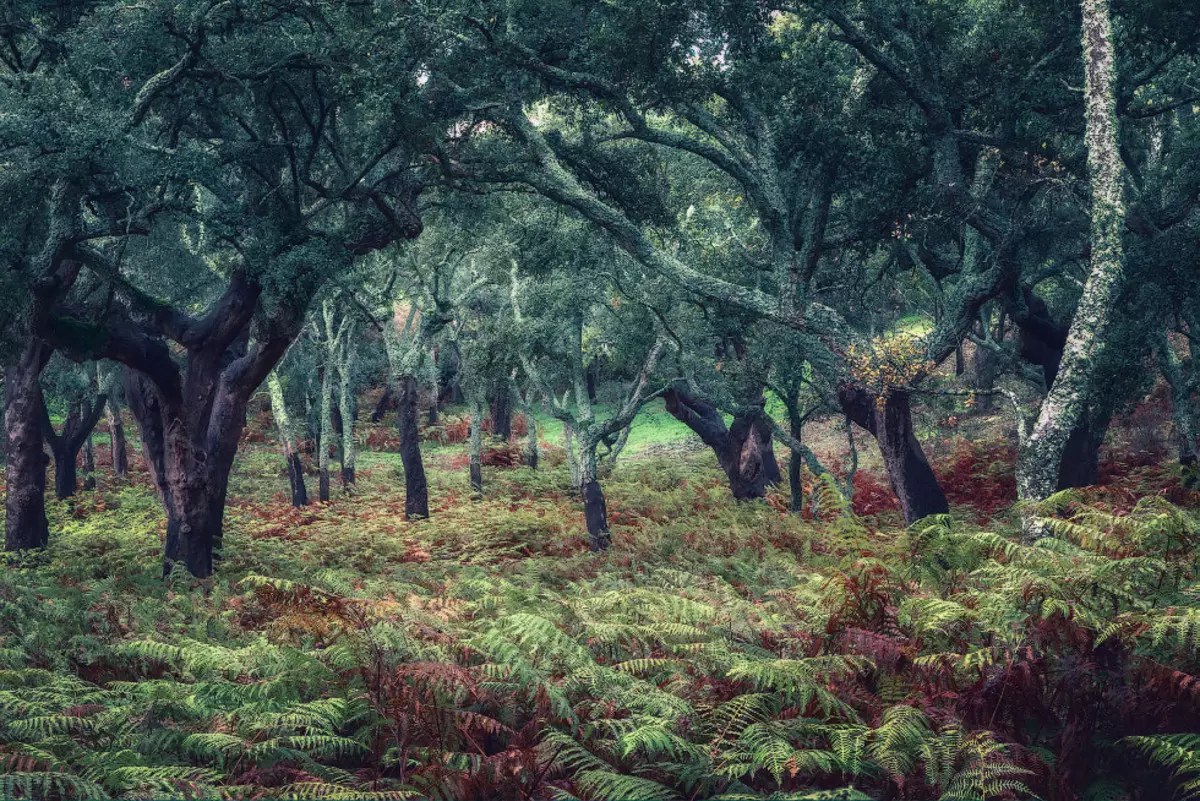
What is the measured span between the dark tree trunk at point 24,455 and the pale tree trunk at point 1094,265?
1669 cm

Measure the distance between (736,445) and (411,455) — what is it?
27.3 feet

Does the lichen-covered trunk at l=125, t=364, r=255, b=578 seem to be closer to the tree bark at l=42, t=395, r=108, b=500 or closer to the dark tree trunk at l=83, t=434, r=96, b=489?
the tree bark at l=42, t=395, r=108, b=500

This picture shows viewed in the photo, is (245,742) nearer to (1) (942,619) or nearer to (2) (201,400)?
(1) (942,619)

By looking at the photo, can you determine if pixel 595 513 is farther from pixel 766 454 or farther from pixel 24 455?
pixel 24 455

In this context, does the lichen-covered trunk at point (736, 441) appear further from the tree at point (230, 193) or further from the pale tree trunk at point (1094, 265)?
the pale tree trunk at point (1094, 265)

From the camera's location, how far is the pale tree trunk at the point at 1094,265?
33.3 ft

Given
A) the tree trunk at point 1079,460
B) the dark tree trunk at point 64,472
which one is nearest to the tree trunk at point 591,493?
the tree trunk at point 1079,460

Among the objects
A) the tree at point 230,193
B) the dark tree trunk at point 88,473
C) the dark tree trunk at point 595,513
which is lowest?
the dark tree trunk at point 595,513

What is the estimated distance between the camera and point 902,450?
1448 cm

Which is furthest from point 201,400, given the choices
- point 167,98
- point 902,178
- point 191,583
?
point 902,178

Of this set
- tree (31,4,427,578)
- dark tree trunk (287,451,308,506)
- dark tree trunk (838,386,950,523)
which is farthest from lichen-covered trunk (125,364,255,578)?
dark tree trunk (838,386,950,523)

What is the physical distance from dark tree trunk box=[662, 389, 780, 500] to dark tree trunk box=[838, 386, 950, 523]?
580 cm

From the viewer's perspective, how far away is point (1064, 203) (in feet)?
54.6

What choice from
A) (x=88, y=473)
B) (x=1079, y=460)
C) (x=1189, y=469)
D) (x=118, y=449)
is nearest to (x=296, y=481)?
(x=88, y=473)
